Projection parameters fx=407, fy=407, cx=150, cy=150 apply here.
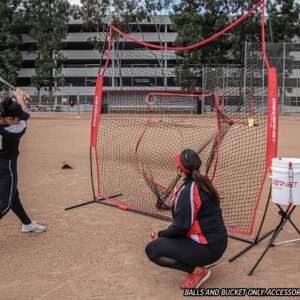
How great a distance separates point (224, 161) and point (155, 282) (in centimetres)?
718

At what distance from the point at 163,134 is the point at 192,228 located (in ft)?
37.2

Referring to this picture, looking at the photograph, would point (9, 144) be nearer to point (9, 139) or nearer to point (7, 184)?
point (9, 139)

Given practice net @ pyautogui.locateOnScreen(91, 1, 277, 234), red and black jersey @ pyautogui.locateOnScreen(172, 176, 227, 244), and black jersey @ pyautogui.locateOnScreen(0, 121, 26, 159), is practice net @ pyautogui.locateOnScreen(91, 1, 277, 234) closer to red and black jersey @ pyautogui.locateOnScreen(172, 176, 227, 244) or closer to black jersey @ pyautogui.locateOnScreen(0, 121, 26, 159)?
red and black jersey @ pyautogui.locateOnScreen(172, 176, 227, 244)

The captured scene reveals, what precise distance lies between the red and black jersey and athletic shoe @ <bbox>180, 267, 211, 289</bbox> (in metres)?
0.36

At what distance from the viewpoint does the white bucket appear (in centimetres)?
390

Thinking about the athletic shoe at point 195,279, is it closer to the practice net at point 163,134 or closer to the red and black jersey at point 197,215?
the red and black jersey at point 197,215

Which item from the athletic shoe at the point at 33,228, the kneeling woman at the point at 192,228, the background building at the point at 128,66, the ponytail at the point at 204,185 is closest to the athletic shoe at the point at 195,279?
the kneeling woman at the point at 192,228

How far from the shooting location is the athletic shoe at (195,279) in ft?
11.8

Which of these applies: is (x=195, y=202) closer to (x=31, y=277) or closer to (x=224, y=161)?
(x=31, y=277)

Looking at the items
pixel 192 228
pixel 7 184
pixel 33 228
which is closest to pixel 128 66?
pixel 33 228

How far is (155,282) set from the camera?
3777mm

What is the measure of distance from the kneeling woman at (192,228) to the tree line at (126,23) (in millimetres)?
34451

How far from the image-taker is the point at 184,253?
3.49 meters

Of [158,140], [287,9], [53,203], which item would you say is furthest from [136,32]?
[53,203]
